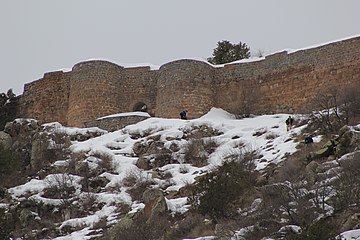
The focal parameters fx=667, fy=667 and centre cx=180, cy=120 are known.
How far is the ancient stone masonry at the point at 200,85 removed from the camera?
998 inches

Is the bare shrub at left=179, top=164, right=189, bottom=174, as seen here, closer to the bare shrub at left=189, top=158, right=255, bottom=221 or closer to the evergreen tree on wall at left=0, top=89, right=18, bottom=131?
the bare shrub at left=189, top=158, right=255, bottom=221

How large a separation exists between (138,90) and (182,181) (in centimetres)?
1034

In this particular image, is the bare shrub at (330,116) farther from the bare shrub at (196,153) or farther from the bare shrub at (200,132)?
the bare shrub at (200,132)

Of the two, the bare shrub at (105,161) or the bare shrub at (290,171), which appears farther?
the bare shrub at (105,161)

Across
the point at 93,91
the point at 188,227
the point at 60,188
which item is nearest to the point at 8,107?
the point at 93,91

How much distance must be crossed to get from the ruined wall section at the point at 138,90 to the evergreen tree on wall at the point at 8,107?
5645mm

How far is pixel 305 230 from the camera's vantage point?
989cm

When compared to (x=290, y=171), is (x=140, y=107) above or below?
above

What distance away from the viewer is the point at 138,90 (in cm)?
2853

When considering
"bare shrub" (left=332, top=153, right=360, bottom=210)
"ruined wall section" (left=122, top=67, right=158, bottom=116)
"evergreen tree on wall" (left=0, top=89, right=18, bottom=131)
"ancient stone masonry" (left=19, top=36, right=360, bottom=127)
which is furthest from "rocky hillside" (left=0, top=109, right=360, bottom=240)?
"evergreen tree on wall" (left=0, top=89, right=18, bottom=131)

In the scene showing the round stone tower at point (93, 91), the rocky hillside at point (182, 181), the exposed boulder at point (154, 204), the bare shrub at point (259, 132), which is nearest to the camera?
the rocky hillside at point (182, 181)

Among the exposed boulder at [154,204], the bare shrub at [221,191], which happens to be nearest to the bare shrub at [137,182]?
the exposed boulder at [154,204]

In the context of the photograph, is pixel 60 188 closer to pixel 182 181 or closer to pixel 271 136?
pixel 182 181

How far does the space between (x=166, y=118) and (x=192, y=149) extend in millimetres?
5259
